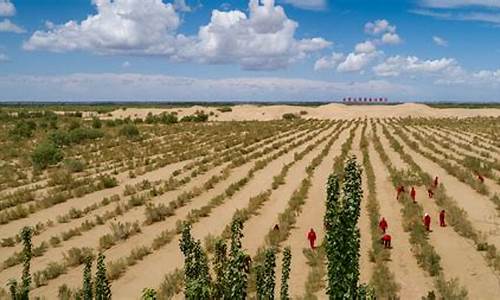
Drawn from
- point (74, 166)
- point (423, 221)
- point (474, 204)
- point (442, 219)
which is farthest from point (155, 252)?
point (74, 166)

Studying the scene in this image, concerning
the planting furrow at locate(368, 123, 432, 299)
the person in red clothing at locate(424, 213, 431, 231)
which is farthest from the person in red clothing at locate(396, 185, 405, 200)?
the person in red clothing at locate(424, 213, 431, 231)

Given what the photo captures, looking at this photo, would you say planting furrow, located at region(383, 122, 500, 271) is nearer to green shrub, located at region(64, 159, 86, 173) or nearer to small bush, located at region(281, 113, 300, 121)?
green shrub, located at region(64, 159, 86, 173)

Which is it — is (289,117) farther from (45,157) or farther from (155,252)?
(155,252)

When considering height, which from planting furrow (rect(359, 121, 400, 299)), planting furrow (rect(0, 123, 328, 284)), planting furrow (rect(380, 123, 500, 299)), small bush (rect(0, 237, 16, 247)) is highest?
planting furrow (rect(359, 121, 400, 299))

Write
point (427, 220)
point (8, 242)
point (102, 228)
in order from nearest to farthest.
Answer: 1. point (427, 220)
2. point (8, 242)
3. point (102, 228)

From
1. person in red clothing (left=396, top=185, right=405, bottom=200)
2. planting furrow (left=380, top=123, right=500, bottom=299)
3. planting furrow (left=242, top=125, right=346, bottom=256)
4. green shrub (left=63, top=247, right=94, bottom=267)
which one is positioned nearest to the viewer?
planting furrow (left=380, top=123, right=500, bottom=299)

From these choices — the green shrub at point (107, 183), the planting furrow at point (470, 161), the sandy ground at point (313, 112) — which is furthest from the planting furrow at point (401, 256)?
the sandy ground at point (313, 112)

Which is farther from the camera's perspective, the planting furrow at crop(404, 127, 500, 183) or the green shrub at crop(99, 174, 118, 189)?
the planting furrow at crop(404, 127, 500, 183)

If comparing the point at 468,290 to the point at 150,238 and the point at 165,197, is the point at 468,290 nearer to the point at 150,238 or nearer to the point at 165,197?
the point at 150,238
